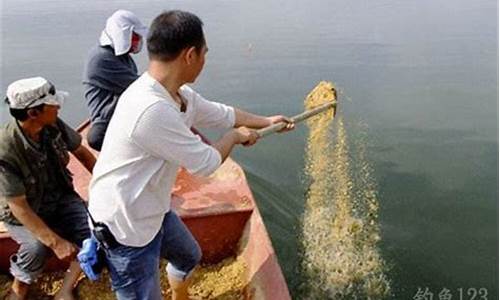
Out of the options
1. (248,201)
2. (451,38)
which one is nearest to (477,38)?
(451,38)

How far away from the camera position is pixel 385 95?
28.2 feet

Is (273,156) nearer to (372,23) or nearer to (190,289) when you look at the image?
(190,289)

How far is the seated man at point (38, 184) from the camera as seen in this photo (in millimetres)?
2529

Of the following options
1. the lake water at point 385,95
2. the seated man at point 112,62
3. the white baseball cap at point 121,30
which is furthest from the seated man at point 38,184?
the lake water at point 385,95

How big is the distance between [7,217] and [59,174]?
1.14 feet

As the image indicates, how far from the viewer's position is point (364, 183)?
19.1 ft

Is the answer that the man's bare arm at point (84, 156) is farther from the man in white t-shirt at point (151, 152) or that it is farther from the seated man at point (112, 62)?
the man in white t-shirt at point (151, 152)

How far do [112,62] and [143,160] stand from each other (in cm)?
166

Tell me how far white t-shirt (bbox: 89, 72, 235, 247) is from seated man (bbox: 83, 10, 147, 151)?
129 centimetres

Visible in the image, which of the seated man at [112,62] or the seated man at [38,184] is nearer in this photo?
the seated man at [38,184]

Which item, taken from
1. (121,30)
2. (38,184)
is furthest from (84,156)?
(121,30)

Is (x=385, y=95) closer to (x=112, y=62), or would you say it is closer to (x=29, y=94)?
(x=112, y=62)

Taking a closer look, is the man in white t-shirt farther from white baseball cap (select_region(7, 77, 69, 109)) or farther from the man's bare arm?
the man's bare arm

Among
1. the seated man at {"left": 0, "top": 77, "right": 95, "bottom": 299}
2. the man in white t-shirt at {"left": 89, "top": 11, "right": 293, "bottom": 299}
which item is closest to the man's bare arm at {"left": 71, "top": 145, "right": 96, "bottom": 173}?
the seated man at {"left": 0, "top": 77, "right": 95, "bottom": 299}
